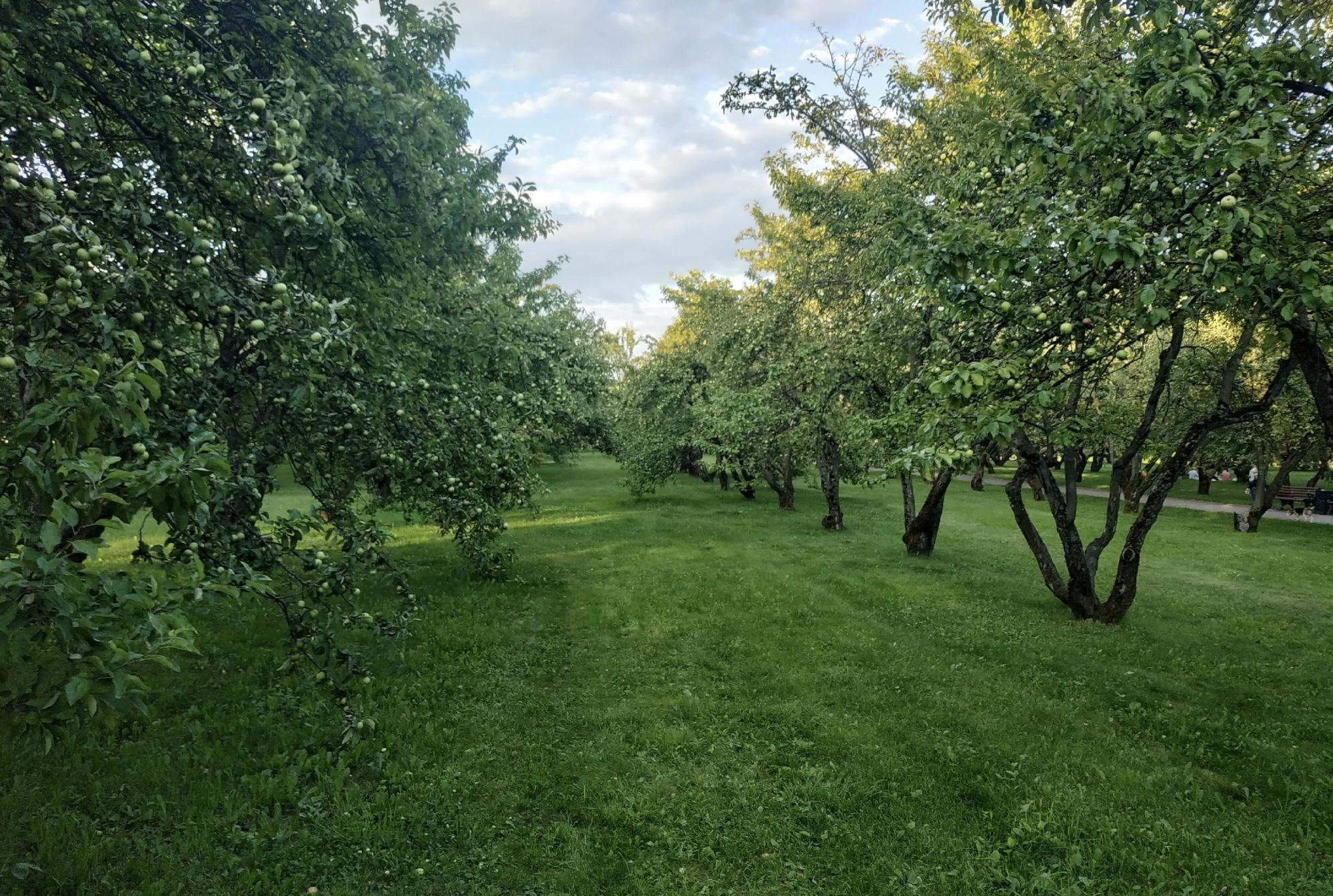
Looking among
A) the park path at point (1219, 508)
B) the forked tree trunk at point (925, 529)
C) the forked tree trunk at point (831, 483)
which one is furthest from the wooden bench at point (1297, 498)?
the forked tree trunk at point (925, 529)

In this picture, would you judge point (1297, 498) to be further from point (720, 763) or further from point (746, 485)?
point (720, 763)

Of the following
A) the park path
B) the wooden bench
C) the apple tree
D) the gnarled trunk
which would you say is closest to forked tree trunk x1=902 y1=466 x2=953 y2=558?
the park path

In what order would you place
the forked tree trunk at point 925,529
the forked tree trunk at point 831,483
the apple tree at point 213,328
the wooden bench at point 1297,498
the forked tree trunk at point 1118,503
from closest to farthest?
the apple tree at point 213,328 < the forked tree trunk at point 1118,503 < the forked tree trunk at point 925,529 < the forked tree trunk at point 831,483 < the wooden bench at point 1297,498

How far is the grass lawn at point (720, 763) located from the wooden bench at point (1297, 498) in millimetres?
22134

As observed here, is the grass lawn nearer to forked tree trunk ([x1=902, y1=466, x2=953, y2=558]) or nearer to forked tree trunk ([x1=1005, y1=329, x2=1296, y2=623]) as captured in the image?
forked tree trunk ([x1=1005, y1=329, x2=1296, y2=623])

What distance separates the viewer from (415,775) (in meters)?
6.40

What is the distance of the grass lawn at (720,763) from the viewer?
520 cm

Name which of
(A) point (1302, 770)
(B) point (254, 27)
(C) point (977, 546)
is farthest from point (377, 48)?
(C) point (977, 546)

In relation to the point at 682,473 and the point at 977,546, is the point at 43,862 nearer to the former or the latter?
the point at 977,546

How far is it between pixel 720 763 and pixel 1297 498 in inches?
1384

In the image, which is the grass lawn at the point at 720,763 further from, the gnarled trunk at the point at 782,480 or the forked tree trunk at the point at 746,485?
the forked tree trunk at the point at 746,485

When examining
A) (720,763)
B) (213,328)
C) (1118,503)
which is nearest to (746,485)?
(1118,503)

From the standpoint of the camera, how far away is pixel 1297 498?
2881 centimetres

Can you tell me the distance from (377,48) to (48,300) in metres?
7.55
